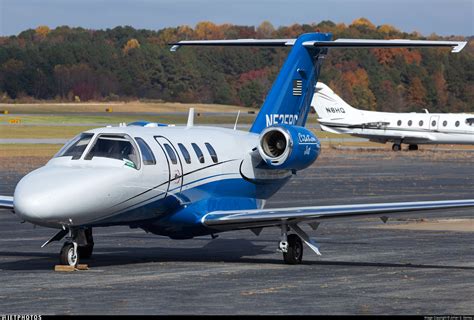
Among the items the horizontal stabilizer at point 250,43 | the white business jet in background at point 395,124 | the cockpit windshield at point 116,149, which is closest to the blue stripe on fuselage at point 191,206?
the cockpit windshield at point 116,149

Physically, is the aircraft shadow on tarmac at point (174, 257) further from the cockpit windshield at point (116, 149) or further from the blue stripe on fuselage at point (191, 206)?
the cockpit windshield at point (116, 149)

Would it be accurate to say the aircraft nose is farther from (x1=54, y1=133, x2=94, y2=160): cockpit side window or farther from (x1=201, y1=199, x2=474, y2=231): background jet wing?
(x1=201, y1=199, x2=474, y2=231): background jet wing

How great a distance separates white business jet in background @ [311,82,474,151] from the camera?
2803 inches

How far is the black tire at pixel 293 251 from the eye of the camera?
20.0 m

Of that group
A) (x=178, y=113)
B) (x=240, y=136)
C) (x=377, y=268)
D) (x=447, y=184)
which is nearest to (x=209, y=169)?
(x=240, y=136)

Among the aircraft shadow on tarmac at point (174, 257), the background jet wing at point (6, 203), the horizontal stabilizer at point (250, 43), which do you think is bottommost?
the aircraft shadow on tarmac at point (174, 257)

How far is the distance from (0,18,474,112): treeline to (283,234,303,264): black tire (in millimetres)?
93276

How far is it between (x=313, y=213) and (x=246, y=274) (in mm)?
1680

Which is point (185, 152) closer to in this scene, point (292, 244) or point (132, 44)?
point (292, 244)

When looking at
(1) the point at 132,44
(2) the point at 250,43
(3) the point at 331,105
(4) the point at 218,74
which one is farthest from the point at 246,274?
(1) the point at 132,44

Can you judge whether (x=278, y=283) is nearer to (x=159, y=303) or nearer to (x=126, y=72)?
(x=159, y=303)

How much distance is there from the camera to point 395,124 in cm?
7212

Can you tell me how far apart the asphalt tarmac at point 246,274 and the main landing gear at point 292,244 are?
0.20 m

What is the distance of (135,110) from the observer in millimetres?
110250
